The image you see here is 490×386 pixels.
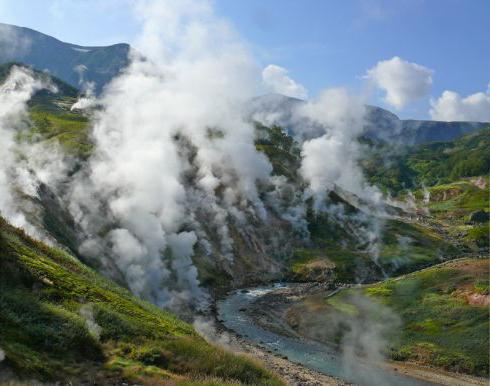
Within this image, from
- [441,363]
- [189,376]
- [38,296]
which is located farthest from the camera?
[441,363]

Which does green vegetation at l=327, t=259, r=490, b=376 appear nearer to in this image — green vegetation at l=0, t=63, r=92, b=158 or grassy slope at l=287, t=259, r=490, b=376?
grassy slope at l=287, t=259, r=490, b=376

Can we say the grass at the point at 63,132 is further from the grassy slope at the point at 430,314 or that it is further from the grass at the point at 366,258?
the grassy slope at the point at 430,314

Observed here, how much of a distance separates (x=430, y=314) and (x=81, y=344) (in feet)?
222

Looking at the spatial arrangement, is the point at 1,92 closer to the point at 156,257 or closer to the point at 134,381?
the point at 156,257

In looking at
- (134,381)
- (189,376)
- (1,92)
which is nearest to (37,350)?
(134,381)

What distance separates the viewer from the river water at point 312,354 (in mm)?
62188

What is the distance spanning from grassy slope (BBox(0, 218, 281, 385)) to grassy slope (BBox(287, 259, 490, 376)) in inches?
1877

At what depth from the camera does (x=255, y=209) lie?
451ft

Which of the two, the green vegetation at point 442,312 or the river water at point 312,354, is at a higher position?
the green vegetation at point 442,312

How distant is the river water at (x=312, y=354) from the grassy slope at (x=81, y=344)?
35.3m

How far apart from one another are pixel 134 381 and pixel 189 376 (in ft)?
10.6

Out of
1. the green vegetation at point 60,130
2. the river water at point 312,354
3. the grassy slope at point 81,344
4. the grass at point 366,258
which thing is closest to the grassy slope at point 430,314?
the river water at point 312,354

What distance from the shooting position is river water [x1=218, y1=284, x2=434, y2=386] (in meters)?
62.2

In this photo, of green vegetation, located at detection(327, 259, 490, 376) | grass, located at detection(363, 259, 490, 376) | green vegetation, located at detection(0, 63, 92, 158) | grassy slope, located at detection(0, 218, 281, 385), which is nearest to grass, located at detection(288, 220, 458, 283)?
grass, located at detection(363, 259, 490, 376)
